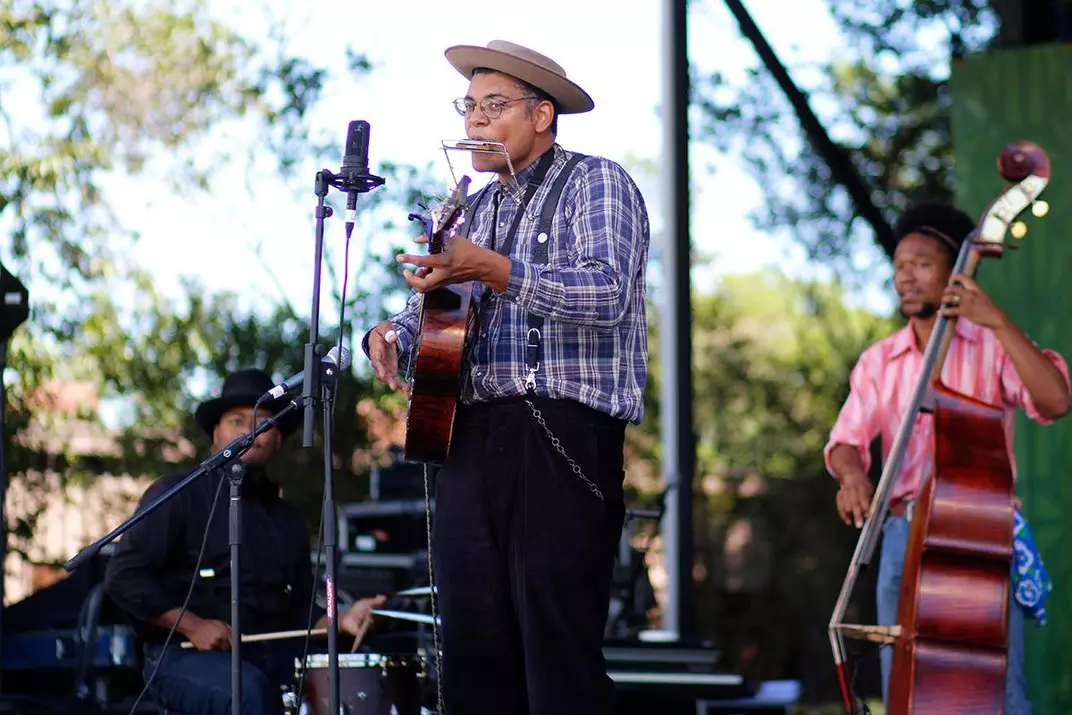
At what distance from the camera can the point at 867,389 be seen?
4637 millimetres

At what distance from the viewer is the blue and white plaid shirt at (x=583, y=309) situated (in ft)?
Result: 10.5

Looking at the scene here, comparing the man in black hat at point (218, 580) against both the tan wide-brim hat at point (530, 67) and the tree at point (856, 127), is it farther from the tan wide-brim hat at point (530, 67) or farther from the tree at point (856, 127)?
the tree at point (856, 127)

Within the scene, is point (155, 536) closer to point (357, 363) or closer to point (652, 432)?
point (357, 363)

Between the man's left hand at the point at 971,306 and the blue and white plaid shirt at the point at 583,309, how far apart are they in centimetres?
111

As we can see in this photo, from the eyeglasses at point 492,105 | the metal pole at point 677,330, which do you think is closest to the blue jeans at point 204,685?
the eyeglasses at point 492,105

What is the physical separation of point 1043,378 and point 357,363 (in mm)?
4048

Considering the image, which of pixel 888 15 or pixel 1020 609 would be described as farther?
pixel 888 15

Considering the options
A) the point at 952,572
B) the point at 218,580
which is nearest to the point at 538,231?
the point at 952,572

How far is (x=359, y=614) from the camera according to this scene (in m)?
4.50

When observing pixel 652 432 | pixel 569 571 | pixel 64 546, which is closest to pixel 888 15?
pixel 652 432

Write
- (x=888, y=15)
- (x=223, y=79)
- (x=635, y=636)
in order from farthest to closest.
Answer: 1. (x=888, y=15)
2. (x=223, y=79)
3. (x=635, y=636)

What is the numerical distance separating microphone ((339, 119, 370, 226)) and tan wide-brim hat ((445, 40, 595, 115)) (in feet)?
1.01

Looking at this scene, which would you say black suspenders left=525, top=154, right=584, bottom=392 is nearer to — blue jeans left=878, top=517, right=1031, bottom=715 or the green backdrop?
blue jeans left=878, top=517, right=1031, bottom=715

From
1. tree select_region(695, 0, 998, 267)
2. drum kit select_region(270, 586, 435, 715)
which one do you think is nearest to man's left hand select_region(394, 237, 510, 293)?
drum kit select_region(270, 586, 435, 715)
